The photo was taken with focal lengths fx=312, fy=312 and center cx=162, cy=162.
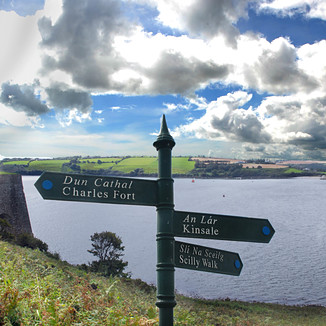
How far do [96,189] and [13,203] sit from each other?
37773 mm

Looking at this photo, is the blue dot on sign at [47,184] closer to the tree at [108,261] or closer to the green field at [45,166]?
the tree at [108,261]

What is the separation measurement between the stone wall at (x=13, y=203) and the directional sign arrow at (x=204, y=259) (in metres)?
35.3

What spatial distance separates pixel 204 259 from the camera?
158 inches

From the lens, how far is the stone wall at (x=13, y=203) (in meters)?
35.7

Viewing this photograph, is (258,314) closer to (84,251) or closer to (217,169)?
(84,251)

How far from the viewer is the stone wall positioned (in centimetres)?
3569

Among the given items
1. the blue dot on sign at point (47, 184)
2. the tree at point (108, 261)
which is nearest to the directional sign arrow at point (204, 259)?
the blue dot on sign at point (47, 184)

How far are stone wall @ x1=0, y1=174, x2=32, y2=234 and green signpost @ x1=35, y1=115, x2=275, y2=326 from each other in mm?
35261

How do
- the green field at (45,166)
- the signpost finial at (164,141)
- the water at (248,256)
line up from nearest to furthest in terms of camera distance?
the signpost finial at (164,141)
the water at (248,256)
the green field at (45,166)

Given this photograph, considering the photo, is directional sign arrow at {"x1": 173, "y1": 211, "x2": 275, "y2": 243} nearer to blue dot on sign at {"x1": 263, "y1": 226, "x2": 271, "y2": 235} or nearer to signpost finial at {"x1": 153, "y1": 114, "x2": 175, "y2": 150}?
blue dot on sign at {"x1": 263, "y1": 226, "x2": 271, "y2": 235}

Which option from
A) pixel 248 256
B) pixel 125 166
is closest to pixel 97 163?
pixel 125 166

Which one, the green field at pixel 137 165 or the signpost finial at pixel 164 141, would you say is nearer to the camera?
the signpost finial at pixel 164 141

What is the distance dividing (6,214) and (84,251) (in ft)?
60.9

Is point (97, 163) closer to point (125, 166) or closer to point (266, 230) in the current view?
point (125, 166)
